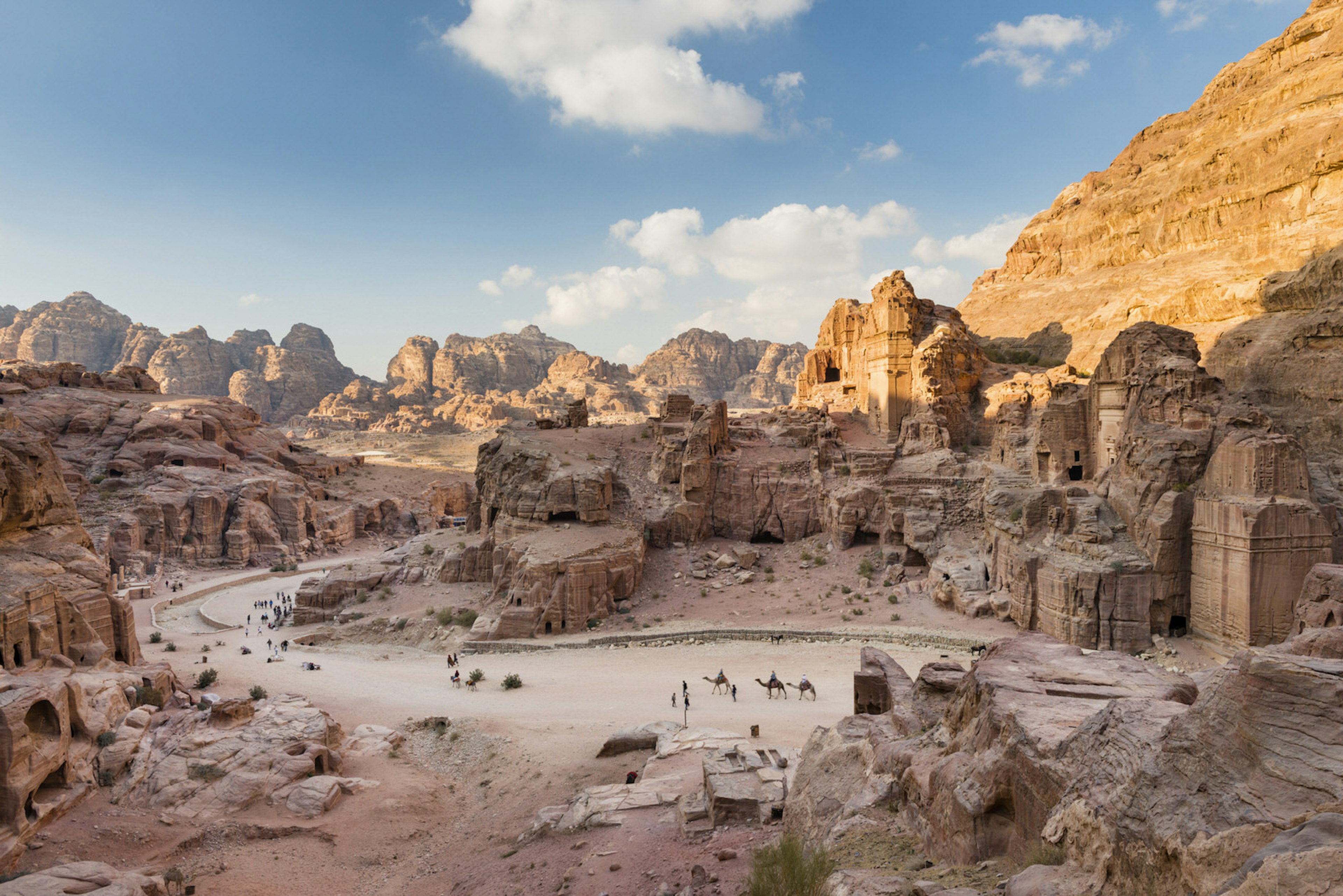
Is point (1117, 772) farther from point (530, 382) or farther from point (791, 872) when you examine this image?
point (530, 382)

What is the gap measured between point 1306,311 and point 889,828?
28.4m

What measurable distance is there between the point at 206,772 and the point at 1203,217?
51843 mm

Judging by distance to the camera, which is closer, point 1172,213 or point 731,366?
point 1172,213

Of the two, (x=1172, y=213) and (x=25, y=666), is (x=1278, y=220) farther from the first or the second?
(x=25, y=666)

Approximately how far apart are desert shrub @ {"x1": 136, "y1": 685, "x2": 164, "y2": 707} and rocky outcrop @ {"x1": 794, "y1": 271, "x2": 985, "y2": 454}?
28414 mm

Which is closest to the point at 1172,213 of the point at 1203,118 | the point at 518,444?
the point at 1203,118

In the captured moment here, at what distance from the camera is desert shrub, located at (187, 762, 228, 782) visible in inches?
505

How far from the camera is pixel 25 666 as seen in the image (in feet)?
44.9

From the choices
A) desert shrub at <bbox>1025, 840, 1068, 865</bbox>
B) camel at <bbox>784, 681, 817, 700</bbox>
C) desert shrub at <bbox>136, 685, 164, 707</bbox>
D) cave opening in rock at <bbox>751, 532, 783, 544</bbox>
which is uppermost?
desert shrub at <bbox>1025, 840, 1068, 865</bbox>

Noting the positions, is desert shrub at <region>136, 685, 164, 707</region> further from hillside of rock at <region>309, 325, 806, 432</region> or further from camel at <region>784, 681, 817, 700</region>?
hillside of rock at <region>309, 325, 806, 432</region>

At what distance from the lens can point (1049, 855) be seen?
5.04 meters

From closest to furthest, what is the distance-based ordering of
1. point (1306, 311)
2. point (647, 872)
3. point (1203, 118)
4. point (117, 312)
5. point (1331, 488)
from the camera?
1. point (647, 872)
2. point (1331, 488)
3. point (1306, 311)
4. point (1203, 118)
5. point (117, 312)

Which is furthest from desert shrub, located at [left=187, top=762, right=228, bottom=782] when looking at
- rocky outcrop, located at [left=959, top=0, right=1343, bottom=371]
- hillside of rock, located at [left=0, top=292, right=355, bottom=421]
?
hillside of rock, located at [left=0, top=292, right=355, bottom=421]

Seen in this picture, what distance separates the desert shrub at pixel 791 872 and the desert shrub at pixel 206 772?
11971 mm
